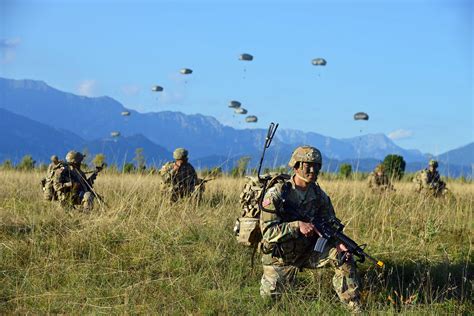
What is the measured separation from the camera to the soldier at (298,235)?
625 centimetres

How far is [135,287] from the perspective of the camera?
6.66 m

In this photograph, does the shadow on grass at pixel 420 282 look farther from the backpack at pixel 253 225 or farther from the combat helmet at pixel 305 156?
the combat helmet at pixel 305 156

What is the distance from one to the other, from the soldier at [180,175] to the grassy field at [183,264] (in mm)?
1782

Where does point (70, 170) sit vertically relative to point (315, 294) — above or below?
above

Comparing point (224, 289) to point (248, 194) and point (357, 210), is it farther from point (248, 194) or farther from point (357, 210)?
point (357, 210)

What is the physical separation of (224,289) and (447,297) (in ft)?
7.51

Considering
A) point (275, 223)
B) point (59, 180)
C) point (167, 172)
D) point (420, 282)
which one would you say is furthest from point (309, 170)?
point (167, 172)

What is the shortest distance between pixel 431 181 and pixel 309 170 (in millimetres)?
8406

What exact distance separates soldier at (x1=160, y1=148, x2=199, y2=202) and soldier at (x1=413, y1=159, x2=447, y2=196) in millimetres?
4507

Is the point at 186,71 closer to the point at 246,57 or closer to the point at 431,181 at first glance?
the point at 246,57

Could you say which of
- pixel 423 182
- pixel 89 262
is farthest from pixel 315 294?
pixel 423 182

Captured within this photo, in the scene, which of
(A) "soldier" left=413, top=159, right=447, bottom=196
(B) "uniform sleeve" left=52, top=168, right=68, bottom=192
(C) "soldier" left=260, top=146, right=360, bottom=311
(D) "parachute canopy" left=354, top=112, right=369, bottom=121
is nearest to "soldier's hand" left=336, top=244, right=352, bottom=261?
(C) "soldier" left=260, top=146, right=360, bottom=311

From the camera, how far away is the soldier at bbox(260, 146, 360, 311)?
6250 millimetres

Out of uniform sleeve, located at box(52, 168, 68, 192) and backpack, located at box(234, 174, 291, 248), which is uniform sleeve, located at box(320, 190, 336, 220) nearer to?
backpack, located at box(234, 174, 291, 248)
